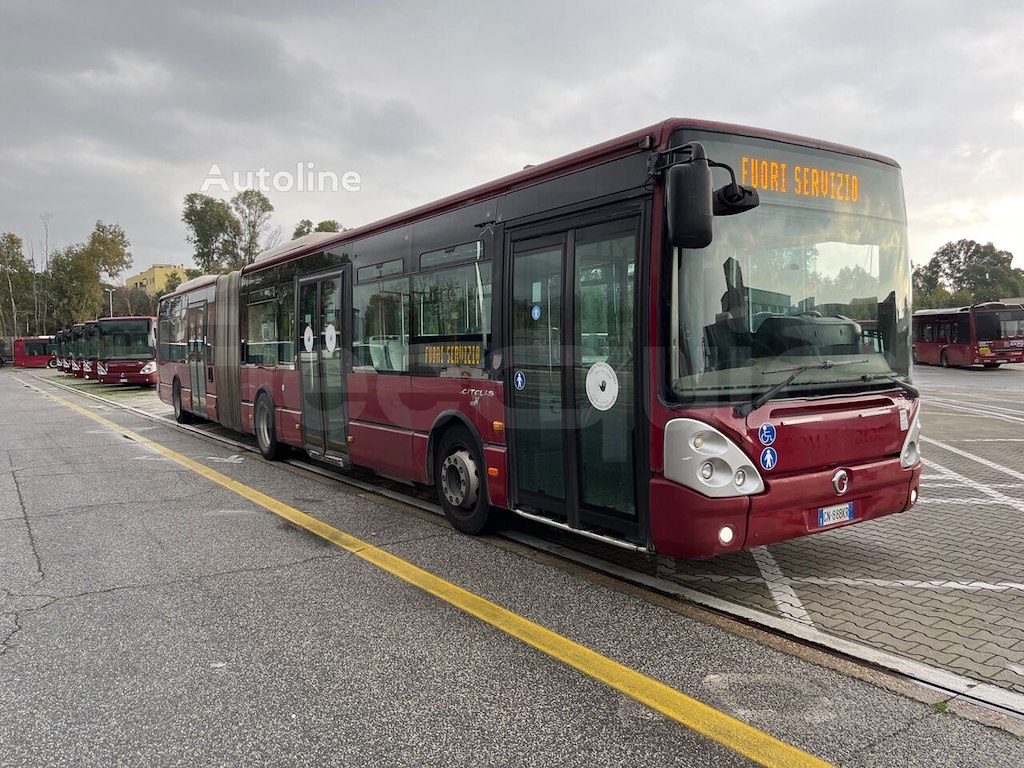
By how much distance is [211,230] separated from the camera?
68.8 meters

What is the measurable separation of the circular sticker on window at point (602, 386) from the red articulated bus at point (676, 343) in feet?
0.06

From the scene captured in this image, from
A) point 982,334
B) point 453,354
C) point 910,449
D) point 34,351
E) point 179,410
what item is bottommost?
point 179,410

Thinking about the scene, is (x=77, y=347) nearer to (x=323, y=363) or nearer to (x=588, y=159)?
(x=323, y=363)

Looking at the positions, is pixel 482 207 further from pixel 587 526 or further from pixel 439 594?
pixel 439 594

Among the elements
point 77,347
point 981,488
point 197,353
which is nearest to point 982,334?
point 981,488

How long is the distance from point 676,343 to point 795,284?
92 centimetres

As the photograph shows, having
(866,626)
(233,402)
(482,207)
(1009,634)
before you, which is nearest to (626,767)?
(866,626)

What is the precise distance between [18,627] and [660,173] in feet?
15.6

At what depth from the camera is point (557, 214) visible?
5.39m

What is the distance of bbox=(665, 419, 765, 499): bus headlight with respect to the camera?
4262mm

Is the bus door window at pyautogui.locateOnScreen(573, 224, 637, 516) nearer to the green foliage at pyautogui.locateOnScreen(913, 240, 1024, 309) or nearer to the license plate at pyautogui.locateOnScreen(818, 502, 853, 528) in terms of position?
the license plate at pyautogui.locateOnScreen(818, 502, 853, 528)

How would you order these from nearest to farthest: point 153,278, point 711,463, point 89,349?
point 711,463
point 89,349
point 153,278

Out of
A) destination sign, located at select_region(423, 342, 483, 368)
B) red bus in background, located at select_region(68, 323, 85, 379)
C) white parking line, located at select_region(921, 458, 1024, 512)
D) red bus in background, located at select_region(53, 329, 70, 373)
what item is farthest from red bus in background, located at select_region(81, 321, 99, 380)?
white parking line, located at select_region(921, 458, 1024, 512)

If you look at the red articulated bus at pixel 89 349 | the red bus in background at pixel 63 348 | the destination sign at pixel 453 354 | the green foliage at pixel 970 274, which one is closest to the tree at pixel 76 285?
the red bus in background at pixel 63 348
